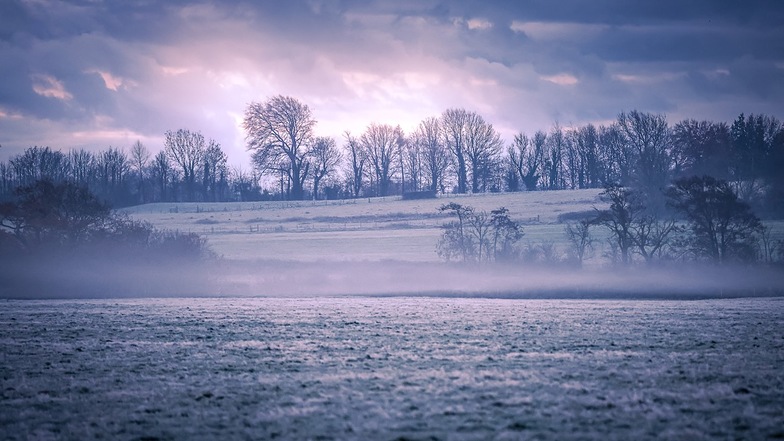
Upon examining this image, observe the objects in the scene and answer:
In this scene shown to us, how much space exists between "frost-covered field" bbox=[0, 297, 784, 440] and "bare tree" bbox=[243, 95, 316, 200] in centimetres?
8569

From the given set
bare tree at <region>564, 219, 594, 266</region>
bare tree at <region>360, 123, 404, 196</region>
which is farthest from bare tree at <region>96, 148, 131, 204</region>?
bare tree at <region>564, 219, 594, 266</region>

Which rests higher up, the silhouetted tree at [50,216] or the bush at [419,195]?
the bush at [419,195]

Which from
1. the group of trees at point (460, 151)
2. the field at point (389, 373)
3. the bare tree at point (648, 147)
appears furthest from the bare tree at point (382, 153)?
the field at point (389, 373)

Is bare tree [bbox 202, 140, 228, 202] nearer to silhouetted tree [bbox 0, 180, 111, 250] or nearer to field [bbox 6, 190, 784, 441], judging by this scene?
silhouetted tree [bbox 0, 180, 111, 250]

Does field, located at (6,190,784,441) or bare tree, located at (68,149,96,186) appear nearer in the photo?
field, located at (6,190,784,441)

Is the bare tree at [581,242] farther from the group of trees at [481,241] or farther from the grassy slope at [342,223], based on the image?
the group of trees at [481,241]

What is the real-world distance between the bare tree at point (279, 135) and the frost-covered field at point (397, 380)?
281 ft

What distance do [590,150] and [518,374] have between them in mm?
113028

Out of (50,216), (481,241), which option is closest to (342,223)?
(481,241)

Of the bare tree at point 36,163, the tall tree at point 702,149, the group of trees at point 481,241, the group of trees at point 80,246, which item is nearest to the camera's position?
the group of trees at point 80,246

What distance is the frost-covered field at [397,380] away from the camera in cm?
894

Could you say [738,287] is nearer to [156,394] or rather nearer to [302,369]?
[302,369]

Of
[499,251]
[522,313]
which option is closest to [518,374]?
[522,313]

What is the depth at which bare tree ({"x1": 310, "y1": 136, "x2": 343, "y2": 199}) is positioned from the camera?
373 ft
